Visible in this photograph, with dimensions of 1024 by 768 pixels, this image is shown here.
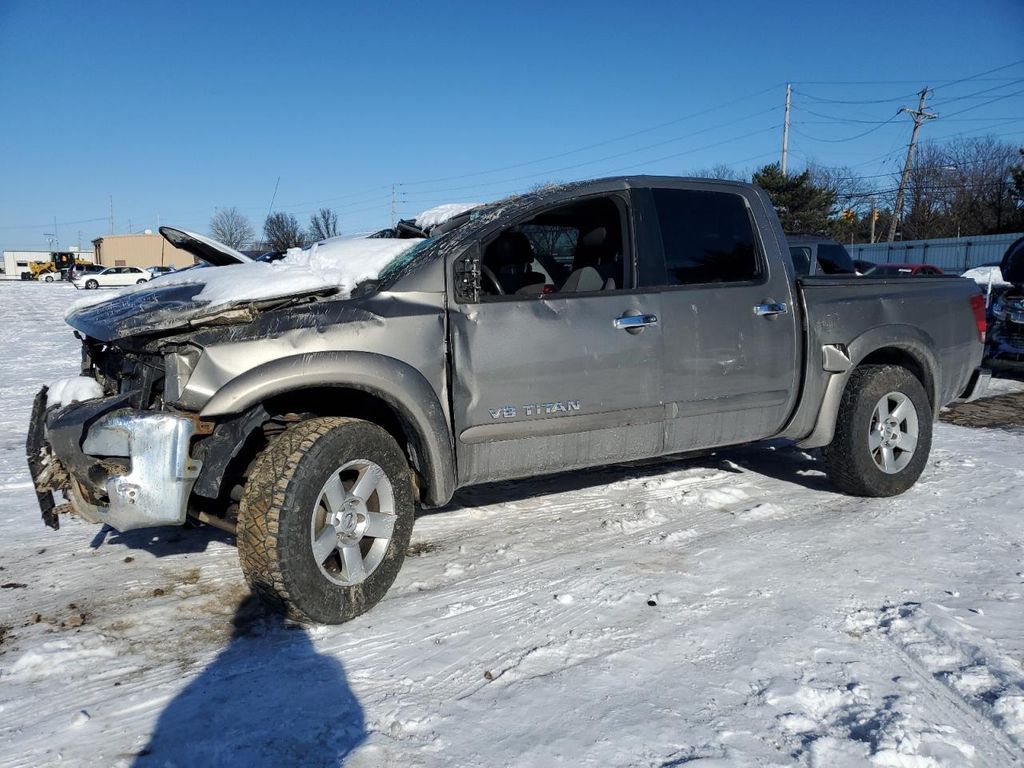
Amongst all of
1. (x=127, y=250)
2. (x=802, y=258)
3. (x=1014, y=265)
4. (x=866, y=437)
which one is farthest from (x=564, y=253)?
(x=127, y=250)

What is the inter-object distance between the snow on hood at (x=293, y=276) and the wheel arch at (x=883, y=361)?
2.65m

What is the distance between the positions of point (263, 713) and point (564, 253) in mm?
2726

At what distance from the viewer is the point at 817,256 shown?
448 inches

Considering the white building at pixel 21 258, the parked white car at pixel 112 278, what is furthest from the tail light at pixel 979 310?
the white building at pixel 21 258

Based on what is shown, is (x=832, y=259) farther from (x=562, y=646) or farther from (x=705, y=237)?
(x=562, y=646)

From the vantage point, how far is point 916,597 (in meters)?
3.29

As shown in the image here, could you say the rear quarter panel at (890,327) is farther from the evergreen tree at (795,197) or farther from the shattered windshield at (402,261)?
the evergreen tree at (795,197)

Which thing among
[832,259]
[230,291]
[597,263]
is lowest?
[230,291]

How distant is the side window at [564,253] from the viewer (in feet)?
12.6

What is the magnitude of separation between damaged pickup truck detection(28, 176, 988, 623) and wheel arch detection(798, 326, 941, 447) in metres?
0.02

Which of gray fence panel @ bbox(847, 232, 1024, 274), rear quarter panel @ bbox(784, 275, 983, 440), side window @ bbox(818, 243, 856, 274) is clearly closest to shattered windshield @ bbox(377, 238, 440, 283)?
rear quarter panel @ bbox(784, 275, 983, 440)

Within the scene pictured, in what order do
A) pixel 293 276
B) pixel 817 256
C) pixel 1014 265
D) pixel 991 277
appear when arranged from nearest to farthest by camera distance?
1. pixel 293 276
2. pixel 1014 265
3. pixel 991 277
4. pixel 817 256

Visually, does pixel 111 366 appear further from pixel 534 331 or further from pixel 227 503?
pixel 534 331

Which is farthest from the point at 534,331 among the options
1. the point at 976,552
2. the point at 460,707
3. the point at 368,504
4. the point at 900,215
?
the point at 900,215
